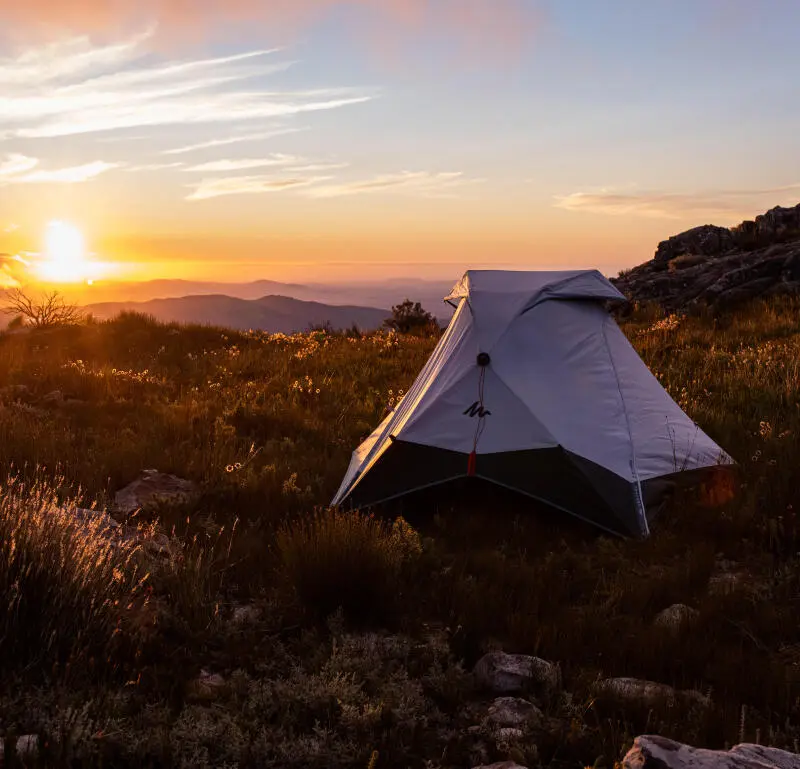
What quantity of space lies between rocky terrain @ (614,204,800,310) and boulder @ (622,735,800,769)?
14966mm

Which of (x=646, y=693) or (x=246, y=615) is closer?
(x=646, y=693)

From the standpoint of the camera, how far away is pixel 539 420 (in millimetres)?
6770

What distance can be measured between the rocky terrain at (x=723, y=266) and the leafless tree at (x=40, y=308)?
14.2 metres

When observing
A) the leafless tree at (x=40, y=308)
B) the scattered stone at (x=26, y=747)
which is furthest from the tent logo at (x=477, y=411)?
the leafless tree at (x=40, y=308)

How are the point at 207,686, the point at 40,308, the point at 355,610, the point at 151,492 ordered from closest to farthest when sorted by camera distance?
the point at 207,686 → the point at 355,610 → the point at 151,492 → the point at 40,308

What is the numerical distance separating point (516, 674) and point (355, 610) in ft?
4.12

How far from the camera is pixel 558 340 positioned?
754 centimetres

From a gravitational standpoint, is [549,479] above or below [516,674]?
above

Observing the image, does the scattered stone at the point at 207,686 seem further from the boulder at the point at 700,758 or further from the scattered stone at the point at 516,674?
the boulder at the point at 700,758

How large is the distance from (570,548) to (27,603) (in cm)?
419

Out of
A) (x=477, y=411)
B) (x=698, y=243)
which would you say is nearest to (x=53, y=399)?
(x=477, y=411)

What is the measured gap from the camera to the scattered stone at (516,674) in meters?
4.17

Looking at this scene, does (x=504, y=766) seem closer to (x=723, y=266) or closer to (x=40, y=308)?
(x=723, y=266)

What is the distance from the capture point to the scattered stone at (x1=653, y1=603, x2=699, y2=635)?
4898mm
